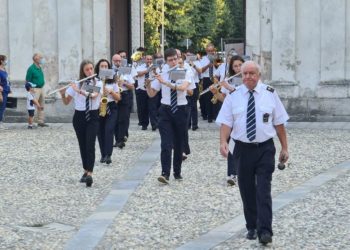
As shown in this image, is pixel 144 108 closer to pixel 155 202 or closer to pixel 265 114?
pixel 155 202

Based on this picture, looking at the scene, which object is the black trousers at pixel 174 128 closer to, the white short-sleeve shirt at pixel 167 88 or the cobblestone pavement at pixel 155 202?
the white short-sleeve shirt at pixel 167 88

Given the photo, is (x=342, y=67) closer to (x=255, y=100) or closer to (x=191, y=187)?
(x=191, y=187)

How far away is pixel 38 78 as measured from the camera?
66.5 ft

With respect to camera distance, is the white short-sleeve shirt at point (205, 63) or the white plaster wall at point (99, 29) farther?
the white plaster wall at point (99, 29)

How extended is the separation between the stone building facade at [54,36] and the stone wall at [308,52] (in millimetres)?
4060

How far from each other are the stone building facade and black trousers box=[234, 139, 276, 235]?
1446 centimetres

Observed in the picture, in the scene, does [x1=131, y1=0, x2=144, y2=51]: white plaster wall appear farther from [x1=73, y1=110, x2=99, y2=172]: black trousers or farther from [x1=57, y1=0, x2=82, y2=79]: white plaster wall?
[x1=73, y1=110, x2=99, y2=172]: black trousers

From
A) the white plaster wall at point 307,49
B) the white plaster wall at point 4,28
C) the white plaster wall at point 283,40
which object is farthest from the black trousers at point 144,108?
the white plaster wall at point 4,28

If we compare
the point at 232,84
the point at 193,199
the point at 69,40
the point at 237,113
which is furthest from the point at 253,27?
the point at 237,113

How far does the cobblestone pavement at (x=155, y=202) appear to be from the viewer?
8.13 metres

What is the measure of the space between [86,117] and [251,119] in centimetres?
411

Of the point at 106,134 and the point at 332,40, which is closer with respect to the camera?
the point at 106,134

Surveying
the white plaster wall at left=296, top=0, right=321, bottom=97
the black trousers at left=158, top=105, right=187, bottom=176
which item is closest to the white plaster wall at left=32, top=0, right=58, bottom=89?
the white plaster wall at left=296, top=0, right=321, bottom=97

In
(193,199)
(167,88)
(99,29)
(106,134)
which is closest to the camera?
(193,199)
